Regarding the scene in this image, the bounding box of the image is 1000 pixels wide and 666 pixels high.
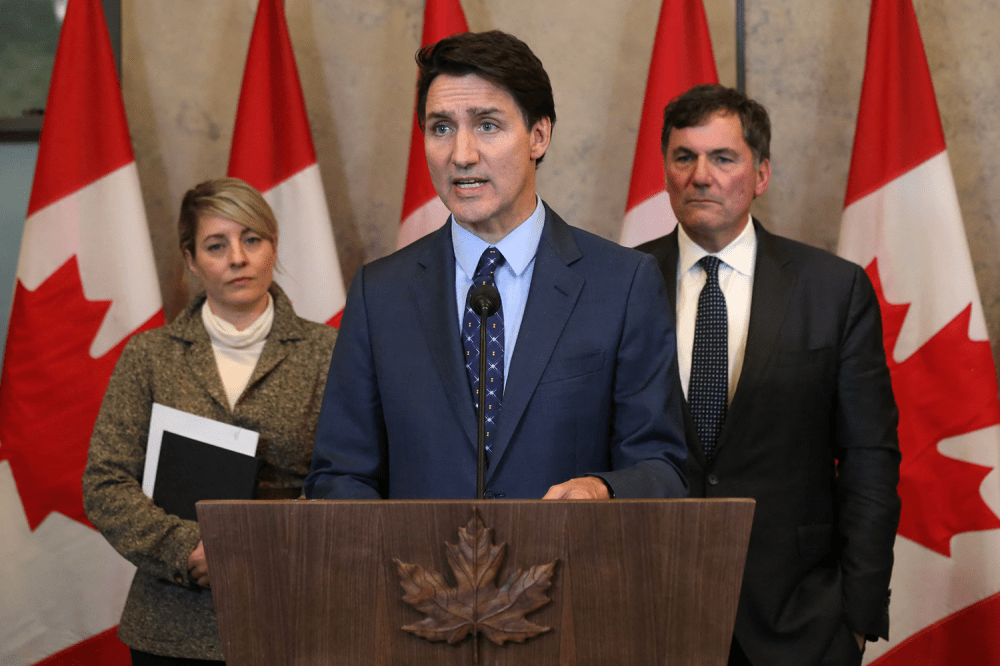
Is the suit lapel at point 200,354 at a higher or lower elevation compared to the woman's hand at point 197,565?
higher

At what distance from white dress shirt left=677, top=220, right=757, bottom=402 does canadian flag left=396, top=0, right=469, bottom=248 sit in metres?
0.97

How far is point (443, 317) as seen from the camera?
1510 mm

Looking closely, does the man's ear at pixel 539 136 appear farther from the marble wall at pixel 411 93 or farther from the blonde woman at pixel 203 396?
the marble wall at pixel 411 93

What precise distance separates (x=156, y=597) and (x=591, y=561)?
1.52 m

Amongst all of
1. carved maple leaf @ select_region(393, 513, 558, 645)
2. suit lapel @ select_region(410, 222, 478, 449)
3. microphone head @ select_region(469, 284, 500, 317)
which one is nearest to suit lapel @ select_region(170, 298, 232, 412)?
suit lapel @ select_region(410, 222, 478, 449)

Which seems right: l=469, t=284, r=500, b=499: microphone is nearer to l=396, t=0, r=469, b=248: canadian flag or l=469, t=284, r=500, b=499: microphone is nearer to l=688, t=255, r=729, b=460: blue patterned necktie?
l=688, t=255, r=729, b=460: blue patterned necktie

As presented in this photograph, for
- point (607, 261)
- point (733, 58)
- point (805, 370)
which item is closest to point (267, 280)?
point (607, 261)

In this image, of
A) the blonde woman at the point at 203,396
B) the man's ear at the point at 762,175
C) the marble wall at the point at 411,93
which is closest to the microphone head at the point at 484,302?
the blonde woman at the point at 203,396

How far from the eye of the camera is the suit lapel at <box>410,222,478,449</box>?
1436 mm

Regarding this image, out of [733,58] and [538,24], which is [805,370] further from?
[538,24]

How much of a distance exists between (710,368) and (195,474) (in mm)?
1243

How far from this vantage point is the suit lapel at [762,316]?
7.00 feet

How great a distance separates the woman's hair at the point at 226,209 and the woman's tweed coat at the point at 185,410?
209mm

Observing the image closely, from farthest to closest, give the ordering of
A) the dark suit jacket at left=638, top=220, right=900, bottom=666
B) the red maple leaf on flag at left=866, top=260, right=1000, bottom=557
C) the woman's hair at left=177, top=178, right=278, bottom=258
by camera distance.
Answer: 1. the red maple leaf on flag at left=866, top=260, right=1000, bottom=557
2. the woman's hair at left=177, top=178, right=278, bottom=258
3. the dark suit jacket at left=638, top=220, right=900, bottom=666
